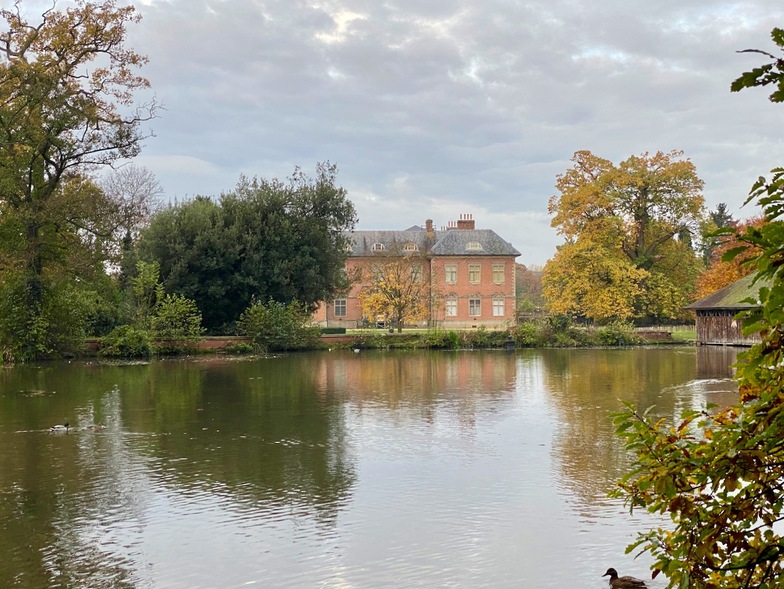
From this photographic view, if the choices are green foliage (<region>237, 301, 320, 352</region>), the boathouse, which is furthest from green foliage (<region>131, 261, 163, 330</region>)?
the boathouse

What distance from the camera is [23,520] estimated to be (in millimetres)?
8781

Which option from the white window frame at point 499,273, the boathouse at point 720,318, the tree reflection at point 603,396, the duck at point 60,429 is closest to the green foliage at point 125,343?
the tree reflection at point 603,396

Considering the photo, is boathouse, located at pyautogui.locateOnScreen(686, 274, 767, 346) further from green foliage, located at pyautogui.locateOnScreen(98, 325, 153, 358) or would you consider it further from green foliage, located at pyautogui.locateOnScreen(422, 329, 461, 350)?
green foliage, located at pyautogui.locateOnScreen(98, 325, 153, 358)

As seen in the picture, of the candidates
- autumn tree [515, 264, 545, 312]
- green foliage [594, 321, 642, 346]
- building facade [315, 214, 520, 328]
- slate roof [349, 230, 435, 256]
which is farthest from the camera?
autumn tree [515, 264, 545, 312]

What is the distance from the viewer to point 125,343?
33.8 metres

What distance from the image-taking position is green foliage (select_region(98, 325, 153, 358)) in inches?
1324

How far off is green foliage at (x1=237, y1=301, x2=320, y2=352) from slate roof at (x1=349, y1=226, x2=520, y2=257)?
72.8ft

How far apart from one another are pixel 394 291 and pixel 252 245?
41.9 feet

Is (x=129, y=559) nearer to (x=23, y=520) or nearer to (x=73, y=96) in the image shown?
(x=23, y=520)

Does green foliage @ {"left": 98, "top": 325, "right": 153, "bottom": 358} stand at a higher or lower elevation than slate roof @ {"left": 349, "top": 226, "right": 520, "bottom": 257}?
lower

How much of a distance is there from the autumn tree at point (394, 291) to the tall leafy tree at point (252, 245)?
7890 millimetres

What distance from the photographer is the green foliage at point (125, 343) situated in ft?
110

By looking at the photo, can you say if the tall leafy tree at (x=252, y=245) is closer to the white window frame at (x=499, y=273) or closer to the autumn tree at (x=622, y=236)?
the autumn tree at (x=622, y=236)

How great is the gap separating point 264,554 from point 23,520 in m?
3.06
